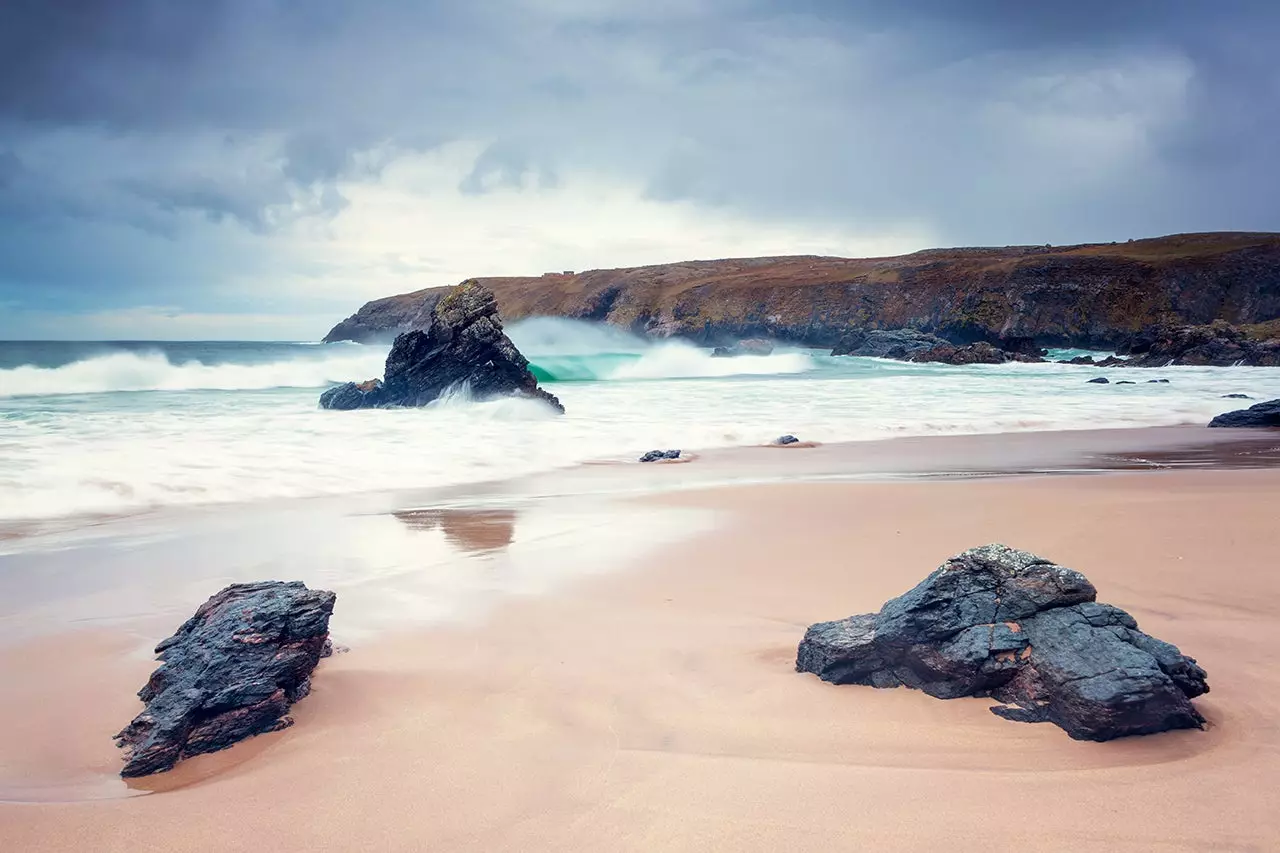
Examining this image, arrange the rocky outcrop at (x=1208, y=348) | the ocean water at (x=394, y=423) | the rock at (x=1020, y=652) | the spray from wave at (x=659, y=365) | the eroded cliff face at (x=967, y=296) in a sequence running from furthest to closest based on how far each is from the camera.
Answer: the eroded cliff face at (x=967, y=296)
the spray from wave at (x=659, y=365)
the rocky outcrop at (x=1208, y=348)
the ocean water at (x=394, y=423)
the rock at (x=1020, y=652)

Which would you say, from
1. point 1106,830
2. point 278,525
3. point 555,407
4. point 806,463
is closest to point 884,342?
point 555,407

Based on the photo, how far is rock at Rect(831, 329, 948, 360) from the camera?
51147 mm

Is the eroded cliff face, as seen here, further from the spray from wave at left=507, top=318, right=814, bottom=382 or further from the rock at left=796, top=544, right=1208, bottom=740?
the rock at left=796, top=544, right=1208, bottom=740

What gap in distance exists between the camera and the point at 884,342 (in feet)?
177

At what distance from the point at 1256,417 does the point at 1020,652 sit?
49.1ft

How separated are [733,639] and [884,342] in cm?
Answer: 5247

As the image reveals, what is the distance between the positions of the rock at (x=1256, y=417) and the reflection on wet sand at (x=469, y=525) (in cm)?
1375

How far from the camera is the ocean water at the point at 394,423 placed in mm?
9547

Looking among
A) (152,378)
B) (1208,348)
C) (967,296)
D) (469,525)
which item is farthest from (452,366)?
(967,296)

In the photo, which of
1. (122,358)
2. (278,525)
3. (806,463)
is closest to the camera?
(278,525)

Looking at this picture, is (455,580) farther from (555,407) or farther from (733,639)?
(555,407)

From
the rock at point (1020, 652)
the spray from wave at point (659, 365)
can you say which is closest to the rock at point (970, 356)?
the spray from wave at point (659, 365)

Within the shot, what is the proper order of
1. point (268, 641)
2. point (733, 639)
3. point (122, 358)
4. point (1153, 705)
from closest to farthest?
point (1153, 705) < point (268, 641) < point (733, 639) < point (122, 358)

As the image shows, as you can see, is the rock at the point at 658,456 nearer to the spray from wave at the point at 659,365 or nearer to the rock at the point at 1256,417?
the rock at the point at 1256,417
